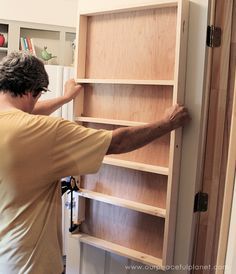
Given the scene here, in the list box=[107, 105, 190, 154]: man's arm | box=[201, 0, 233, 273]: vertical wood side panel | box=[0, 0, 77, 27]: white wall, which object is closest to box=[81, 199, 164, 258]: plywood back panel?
box=[201, 0, 233, 273]: vertical wood side panel

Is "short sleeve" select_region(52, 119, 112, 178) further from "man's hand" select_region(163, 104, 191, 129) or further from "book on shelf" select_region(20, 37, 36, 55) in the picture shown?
"book on shelf" select_region(20, 37, 36, 55)

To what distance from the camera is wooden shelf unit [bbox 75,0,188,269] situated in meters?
1.52

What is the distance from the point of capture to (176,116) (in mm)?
1462

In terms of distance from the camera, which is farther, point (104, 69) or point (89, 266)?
point (89, 266)

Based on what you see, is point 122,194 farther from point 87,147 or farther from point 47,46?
point 47,46

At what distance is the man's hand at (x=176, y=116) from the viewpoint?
1453 millimetres

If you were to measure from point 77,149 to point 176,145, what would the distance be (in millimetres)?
443

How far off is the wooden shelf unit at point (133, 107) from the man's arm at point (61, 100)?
0.04 m

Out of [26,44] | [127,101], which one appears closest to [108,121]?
[127,101]

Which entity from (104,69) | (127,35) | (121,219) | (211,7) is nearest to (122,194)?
(121,219)

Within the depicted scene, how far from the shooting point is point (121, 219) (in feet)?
5.63

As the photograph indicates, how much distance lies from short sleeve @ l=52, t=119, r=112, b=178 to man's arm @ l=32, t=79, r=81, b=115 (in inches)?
18.5

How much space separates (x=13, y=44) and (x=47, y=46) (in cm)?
39

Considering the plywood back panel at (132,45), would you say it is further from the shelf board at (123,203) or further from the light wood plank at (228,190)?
the light wood plank at (228,190)
